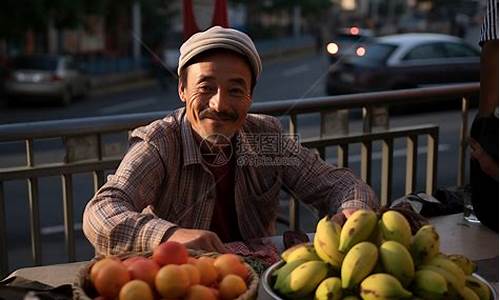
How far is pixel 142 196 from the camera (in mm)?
2211

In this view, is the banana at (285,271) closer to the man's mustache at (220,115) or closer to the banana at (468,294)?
the banana at (468,294)

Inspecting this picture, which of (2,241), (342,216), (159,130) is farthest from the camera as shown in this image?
(2,241)

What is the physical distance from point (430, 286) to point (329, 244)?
235 mm

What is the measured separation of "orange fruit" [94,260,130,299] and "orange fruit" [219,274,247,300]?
203 millimetres

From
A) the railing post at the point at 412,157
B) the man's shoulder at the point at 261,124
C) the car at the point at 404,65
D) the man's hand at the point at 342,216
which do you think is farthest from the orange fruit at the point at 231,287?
the car at the point at 404,65

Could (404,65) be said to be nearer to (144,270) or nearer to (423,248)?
(423,248)

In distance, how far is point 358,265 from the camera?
4.94 feet

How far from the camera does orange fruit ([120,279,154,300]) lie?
1.45 metres

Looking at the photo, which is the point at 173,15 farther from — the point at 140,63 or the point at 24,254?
the point at 24,254

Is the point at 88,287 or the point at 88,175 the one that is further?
the point at 88,175

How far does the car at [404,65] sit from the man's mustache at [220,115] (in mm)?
11289

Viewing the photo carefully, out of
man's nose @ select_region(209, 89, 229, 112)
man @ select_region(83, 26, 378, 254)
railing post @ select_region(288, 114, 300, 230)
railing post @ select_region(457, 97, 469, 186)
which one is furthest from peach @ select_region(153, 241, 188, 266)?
railing post @ select_region(457, 97, 469, 186)

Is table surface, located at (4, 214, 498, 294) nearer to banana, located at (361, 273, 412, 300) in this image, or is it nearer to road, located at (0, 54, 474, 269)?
road, located at (0, 54, 474, 269)

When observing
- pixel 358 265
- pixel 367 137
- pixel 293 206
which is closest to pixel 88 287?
pixel 358 265
